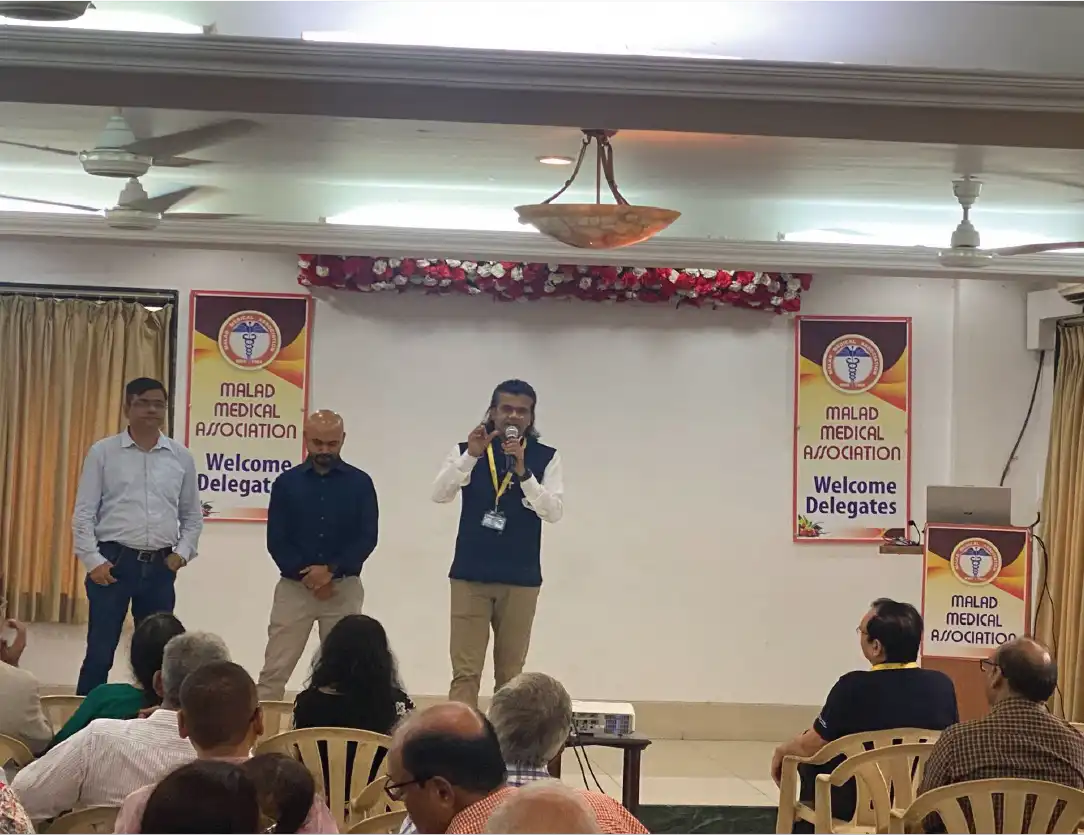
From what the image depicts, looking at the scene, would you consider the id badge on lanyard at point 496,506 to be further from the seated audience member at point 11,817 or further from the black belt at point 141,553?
the seated audience member at point 11,817

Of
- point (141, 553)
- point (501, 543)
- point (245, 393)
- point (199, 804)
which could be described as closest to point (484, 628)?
point (501, 543)

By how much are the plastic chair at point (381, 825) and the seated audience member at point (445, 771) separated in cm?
46

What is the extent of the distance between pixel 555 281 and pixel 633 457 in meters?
1.04

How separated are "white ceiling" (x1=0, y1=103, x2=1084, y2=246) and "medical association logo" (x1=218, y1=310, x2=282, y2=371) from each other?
82 centimetres

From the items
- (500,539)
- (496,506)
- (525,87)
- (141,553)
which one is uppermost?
(525,87)

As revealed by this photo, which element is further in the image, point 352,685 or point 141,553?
point 141,553

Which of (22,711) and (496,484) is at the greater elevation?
(496,484)

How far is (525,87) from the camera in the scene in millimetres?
3475

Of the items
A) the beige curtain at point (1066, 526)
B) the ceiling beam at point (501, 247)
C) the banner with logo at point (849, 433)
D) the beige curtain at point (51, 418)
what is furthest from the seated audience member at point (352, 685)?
the beige curtain at point (1066, 526)

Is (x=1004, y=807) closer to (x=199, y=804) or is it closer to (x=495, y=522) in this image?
(x=199, y=804)

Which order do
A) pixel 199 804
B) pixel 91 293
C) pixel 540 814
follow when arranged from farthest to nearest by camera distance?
pixel 91 293 → pixel 540 814 → pixel 199 804

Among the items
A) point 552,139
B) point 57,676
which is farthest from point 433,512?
point 552,139

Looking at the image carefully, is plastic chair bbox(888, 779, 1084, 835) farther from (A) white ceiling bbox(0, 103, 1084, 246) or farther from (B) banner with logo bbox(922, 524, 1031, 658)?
(B) banner with logo bbox(922, 524, 1031, 658)

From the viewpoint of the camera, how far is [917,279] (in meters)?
7.73
